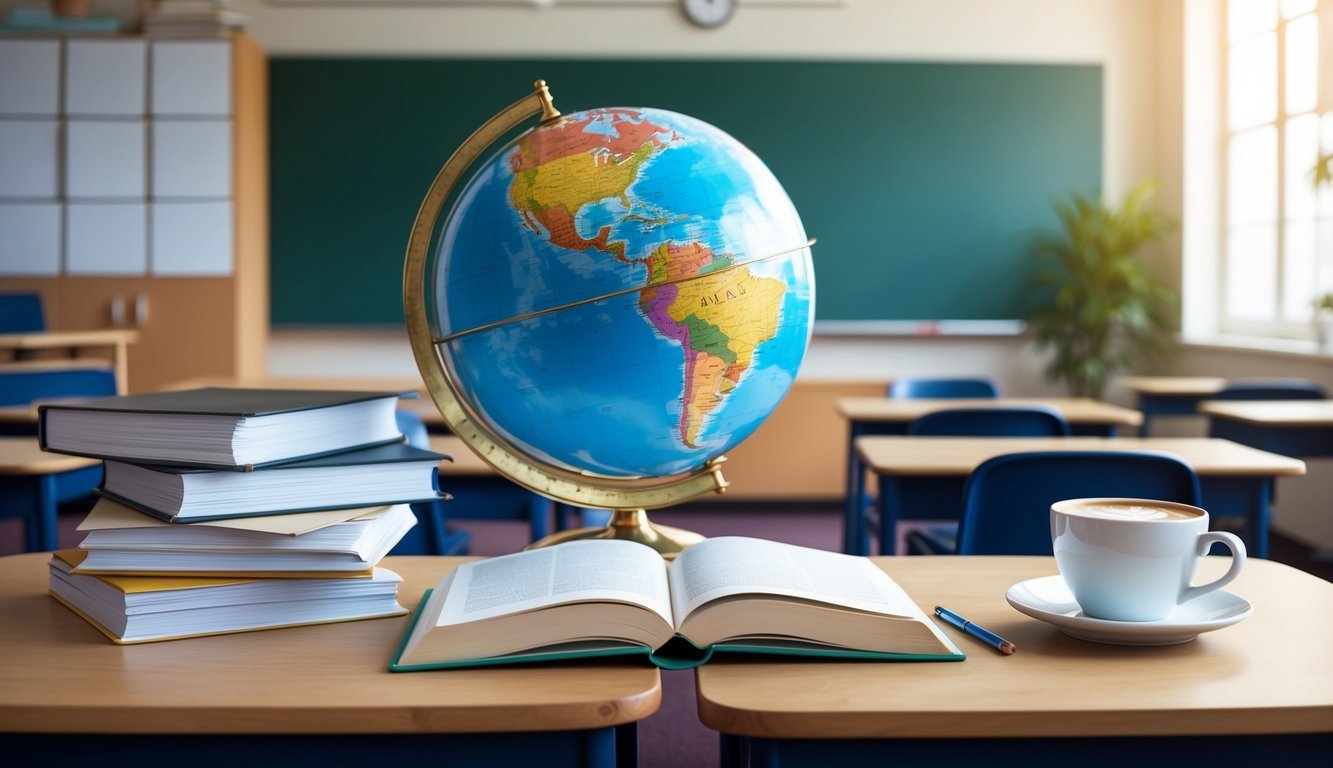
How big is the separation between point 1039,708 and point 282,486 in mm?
634

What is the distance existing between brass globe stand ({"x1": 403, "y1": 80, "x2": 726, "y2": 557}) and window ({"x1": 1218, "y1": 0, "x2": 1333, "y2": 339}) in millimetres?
4255

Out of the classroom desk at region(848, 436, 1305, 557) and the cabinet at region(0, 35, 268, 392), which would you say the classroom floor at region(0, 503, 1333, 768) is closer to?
the classroom desk at region(848, 436, 1305, 557)

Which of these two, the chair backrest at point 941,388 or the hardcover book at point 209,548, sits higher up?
the chair backrest at point 941,388

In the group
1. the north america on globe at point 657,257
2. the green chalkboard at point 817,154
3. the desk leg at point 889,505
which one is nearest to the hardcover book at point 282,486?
the north america on globe at point 657,257

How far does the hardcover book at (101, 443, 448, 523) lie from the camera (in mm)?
939

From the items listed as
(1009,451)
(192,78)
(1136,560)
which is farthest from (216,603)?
(192,78)

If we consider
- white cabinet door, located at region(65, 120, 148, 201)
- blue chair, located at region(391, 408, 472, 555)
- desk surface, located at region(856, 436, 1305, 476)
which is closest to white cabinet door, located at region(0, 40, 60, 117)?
white cabinet door, located at region(65, 120, 148, 201)

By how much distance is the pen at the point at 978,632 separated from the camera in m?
0.90

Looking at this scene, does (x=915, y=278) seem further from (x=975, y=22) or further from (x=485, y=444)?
(x=485, y=444)

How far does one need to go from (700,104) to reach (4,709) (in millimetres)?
5493

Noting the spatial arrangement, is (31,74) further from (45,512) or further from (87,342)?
(45,512)

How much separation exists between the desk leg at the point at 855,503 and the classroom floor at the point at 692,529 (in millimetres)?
674

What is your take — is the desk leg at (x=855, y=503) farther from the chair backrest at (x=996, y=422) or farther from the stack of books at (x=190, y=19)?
the stack of books at (x=190, y=19)

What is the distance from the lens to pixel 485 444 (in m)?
1.17
